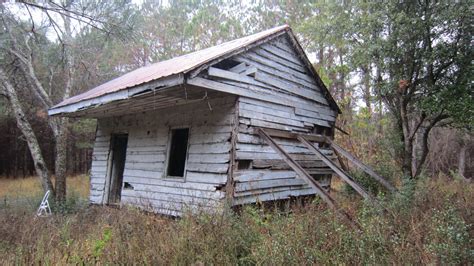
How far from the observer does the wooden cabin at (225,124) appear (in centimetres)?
637

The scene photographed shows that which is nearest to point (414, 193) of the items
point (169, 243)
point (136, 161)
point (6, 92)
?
point (169, 243)

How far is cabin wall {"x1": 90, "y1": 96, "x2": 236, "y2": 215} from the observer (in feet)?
22.0

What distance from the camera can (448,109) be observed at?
682 centimetres

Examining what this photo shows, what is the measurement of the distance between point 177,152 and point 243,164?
2.50 m

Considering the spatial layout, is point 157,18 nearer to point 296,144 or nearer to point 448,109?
point 296,144

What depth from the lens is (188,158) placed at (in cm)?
734

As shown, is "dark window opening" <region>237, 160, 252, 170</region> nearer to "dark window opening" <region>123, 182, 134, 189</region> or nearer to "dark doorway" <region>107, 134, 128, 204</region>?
"dark window opening" <region>123, 182, 134, 189</region>

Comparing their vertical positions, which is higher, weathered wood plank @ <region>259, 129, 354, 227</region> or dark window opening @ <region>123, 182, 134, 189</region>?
weathered wood plank @ <region>259, 129, 354, 227</region>

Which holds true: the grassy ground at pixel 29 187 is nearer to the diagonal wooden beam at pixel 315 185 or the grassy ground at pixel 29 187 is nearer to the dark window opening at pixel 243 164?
the dark window opening at pixel 243 164

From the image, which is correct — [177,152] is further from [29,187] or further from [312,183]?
[29,187]

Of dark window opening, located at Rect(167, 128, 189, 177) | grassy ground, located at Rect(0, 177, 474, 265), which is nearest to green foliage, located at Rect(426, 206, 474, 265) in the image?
grassy ground, located at Rect(0, 177, 474, 265)

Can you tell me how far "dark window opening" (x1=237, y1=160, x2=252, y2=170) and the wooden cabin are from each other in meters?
0.03

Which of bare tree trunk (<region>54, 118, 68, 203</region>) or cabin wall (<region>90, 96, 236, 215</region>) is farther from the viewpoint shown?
bare tree trunk (<region>54, 118, 68, 203</region>)

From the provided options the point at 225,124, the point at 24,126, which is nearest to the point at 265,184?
the point at 225,124
